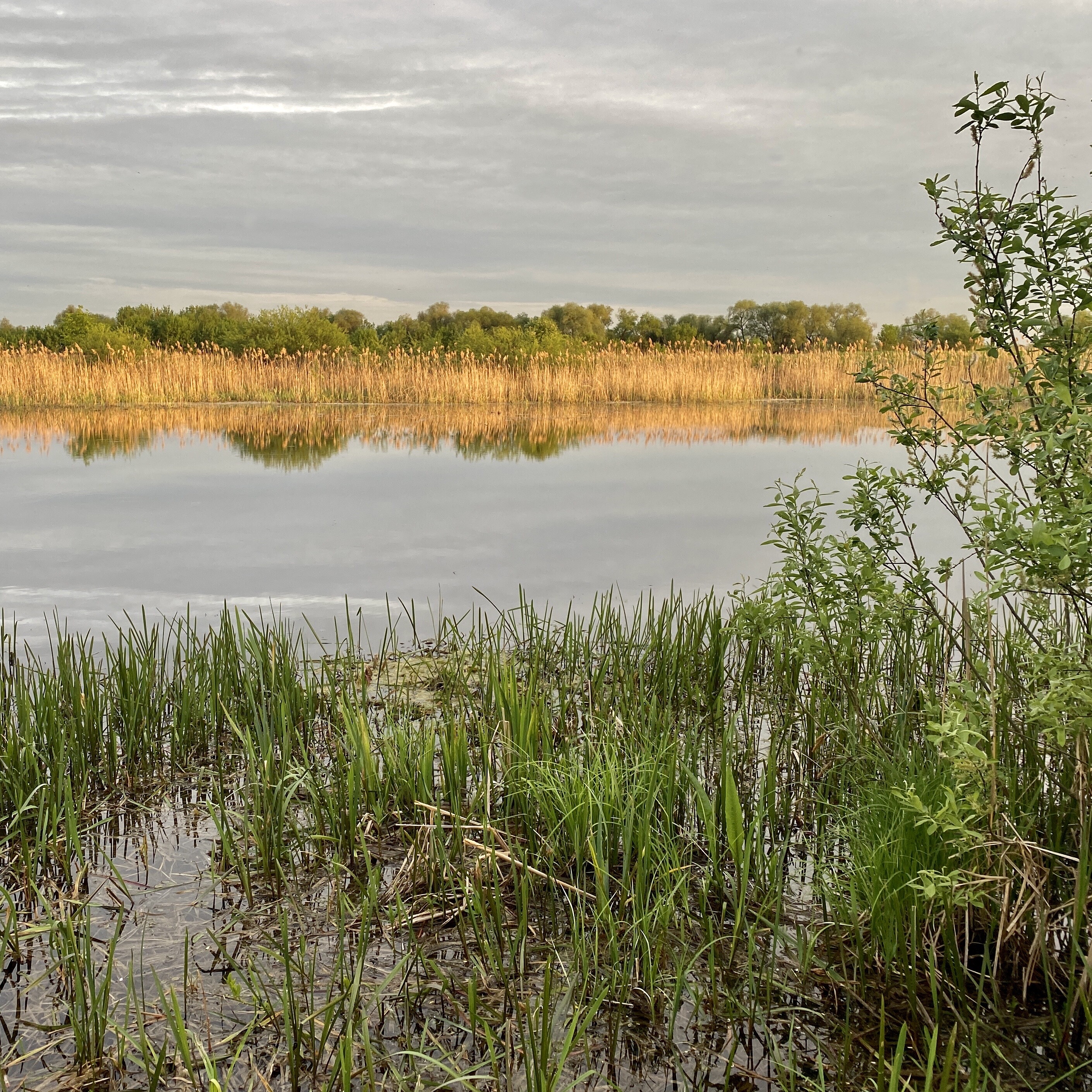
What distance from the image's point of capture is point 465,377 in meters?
22.7

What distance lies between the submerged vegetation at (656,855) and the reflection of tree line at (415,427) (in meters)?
10.2

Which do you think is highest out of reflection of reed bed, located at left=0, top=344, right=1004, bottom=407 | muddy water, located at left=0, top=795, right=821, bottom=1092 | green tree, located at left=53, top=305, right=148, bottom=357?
green tree, located at left=53, top=305, right=148, bottom=357

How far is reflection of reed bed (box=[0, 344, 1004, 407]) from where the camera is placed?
2205 cm

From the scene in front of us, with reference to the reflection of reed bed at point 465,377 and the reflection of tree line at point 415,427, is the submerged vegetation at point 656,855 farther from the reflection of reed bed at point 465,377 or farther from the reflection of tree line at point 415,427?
the reflection of reed bed at point 465,377

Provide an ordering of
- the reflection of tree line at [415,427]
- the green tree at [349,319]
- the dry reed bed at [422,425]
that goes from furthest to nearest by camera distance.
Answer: the green tree at [349,319] → the dry reed bed at [422,425] → the reflection of tree line at [415,427]

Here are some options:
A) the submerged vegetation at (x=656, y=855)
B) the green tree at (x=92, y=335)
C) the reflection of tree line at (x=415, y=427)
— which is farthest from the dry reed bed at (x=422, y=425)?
the submerged vegetation at (x=656, y=855)

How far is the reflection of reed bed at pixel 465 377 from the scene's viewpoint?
2205 centimetres

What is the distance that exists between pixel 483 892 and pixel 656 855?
0.49 meters

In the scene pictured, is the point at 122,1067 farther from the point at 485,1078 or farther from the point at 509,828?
the point at 509,828

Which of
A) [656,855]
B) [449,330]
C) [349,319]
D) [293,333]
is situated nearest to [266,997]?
[656,855]

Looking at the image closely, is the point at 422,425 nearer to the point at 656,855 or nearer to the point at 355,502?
the point at 355,502

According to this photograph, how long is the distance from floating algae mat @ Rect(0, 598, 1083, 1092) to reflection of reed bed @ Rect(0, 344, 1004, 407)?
1944 cm

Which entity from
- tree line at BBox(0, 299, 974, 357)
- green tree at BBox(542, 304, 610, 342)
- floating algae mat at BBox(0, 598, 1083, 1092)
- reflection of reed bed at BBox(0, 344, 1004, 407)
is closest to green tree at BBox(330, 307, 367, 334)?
tree line at BBox(0, 299, 974, 357)

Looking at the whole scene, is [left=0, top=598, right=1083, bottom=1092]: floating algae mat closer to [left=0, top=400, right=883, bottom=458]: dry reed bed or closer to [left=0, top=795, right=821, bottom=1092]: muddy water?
[left=0, top=795, right=821, bottom=1092]: muddy water
